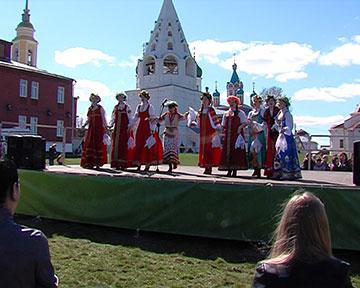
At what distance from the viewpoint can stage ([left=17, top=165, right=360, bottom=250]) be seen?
22.1 feet

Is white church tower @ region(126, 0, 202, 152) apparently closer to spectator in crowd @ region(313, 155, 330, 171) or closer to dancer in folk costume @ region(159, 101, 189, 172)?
spectator in crowd @ region(313, 155, 330, 171)

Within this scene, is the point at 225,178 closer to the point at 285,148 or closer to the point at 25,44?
the point at 285,148

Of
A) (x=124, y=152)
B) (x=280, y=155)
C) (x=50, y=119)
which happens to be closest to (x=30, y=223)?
(x=124, y=152)

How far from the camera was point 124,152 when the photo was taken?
36.6 feet

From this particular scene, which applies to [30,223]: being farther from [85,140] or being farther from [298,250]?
[298,250]

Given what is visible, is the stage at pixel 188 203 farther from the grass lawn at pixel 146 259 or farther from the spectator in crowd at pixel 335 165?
the spectator in crowd at pixel 335 165

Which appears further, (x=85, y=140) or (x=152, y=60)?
(x=152, y=60)

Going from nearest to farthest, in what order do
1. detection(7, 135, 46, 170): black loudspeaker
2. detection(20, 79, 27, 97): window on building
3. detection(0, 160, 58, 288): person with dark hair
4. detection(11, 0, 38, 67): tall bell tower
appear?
1. detection(0, 160, 58, 288): person with dark hair
2. detection(7, 135, 46, 170): black loudspeaker
3. detection(20, 79, 27, 97): window on building
4. detection(11, 0, 38, 67): tall bell tower

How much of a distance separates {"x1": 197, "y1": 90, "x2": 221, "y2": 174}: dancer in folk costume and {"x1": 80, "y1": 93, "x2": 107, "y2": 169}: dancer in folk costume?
2.36 metres

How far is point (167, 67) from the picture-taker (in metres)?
64.9

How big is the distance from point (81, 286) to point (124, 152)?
5929 millimetres

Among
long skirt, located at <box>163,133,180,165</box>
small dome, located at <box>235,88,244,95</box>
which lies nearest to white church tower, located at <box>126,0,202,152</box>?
small dome, located at <box>235,88,244,95</box>

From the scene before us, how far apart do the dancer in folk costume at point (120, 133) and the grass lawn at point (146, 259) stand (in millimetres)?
2693

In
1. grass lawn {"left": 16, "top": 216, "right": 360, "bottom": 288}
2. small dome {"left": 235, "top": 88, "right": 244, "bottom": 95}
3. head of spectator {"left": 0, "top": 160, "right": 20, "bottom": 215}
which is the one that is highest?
small dome {"left": 235, "top": 88, "right": 244, "bottom": 95}
